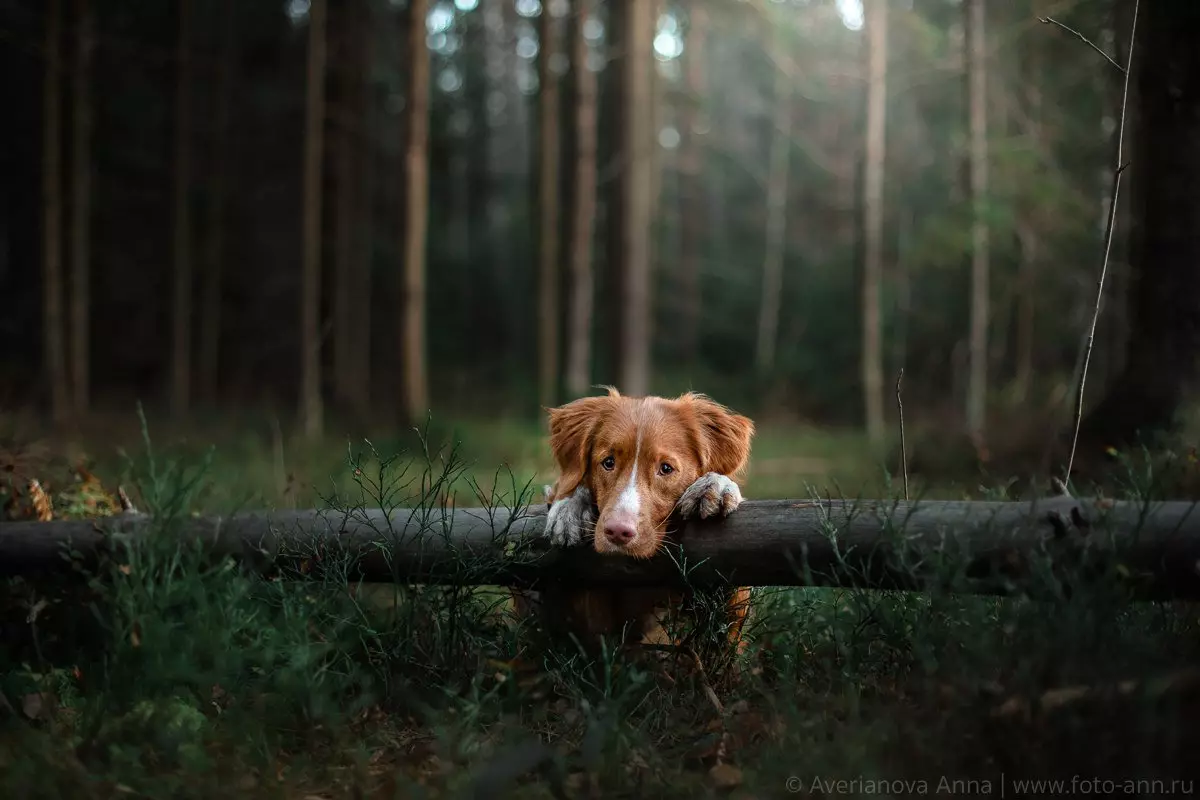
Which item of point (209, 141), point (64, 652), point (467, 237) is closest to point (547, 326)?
point (209, 141)

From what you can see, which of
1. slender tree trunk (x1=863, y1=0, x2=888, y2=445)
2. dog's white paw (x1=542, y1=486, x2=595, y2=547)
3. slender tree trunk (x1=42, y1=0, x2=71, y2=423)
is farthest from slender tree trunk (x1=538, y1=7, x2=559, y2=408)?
dog's white paw (x1=542, y1=486, x2=595, y2=547)

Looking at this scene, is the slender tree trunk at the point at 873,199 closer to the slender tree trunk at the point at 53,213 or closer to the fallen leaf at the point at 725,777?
the slender tree trunk at the point at 53,213

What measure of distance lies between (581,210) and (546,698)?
1307 cm

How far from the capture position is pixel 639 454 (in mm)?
4012

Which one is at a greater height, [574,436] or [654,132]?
[654,132]

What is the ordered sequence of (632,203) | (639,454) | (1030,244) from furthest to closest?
(1030,244) → (632,203) → (639,454)

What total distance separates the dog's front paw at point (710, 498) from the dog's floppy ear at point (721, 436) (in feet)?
1.17

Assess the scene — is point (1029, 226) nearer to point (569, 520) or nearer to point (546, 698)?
point (569, 520)

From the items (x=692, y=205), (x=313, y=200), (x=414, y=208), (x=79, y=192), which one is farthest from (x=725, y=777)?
(x=692, y=205)

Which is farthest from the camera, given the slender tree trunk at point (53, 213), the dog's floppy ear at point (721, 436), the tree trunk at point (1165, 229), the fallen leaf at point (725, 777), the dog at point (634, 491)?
the slender tree trunk at point (53, 213)

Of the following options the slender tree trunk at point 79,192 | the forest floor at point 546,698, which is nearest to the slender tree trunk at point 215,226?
the slender tree trunk at point 79,192

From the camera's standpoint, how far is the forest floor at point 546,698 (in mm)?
2900

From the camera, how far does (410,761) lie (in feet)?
11.4

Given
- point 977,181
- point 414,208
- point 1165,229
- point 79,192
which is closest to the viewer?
point 1165,229
